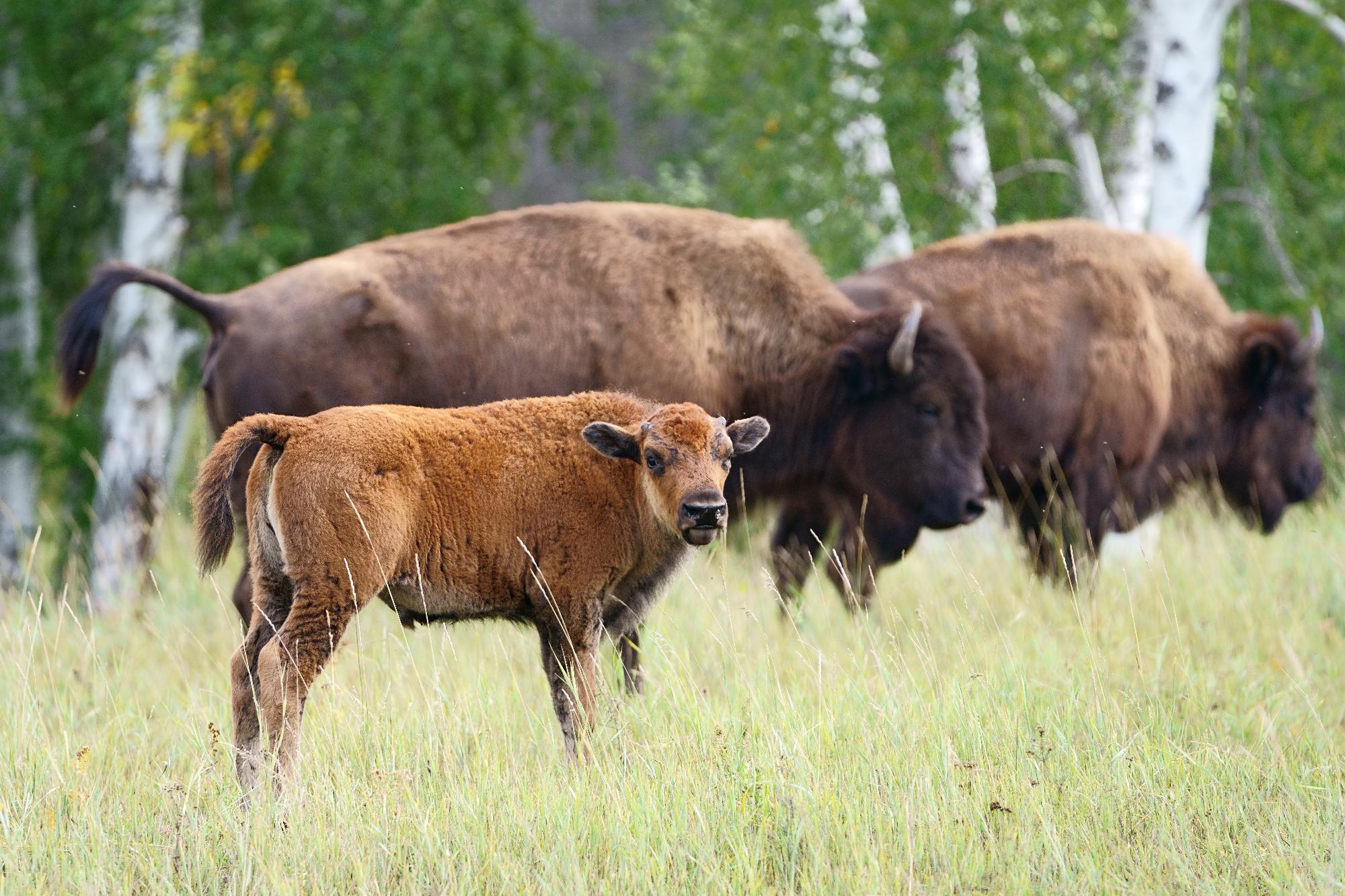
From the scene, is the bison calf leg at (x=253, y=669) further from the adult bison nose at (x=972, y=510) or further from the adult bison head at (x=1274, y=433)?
the adult bison head at (x=1274, y=433)

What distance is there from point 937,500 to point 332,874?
4.52 m

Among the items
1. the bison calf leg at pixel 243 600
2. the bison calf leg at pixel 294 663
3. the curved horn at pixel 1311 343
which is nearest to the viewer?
the bison calf leg at pixel 294 663

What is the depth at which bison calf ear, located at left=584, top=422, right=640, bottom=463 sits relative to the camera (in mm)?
4676

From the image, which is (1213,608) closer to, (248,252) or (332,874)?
(332,874)

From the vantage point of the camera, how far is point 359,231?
44.5 feet

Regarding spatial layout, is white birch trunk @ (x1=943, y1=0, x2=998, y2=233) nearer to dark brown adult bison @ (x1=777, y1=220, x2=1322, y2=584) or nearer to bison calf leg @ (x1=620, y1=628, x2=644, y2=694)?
dark brown adult bison @ (x1=777, y1=220, x2=1322, y2=584)

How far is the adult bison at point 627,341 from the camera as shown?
654 cm

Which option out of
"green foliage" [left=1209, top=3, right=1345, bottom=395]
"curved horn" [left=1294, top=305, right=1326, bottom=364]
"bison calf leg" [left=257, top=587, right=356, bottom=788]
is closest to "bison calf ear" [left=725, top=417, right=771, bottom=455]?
"bison calf leg" [left=257, top=587, right=356, bottom=788]

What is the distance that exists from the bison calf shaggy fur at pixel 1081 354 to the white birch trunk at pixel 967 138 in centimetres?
186

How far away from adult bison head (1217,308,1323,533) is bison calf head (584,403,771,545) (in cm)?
568

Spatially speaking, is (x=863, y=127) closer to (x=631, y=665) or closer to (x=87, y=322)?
(x=87, y=322)

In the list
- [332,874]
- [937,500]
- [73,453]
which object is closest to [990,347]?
[937,500]

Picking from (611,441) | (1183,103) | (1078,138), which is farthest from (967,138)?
(611,441)

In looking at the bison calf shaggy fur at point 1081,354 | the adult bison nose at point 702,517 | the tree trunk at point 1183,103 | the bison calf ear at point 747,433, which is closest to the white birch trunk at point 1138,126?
the tree trunk at point 1183,103
